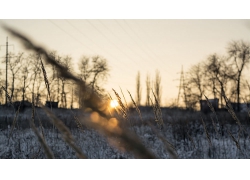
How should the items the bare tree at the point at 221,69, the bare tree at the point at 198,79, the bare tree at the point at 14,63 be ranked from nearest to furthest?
1. the bare tree at the point at 14,63
2. the bare tree at the point at 221,69
3. the bare tree at the point at 198,79

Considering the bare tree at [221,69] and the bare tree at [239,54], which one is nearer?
the bare tree at [239,54]

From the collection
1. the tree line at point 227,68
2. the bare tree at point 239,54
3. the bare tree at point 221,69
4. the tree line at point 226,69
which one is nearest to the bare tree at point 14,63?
the tree line at point 226,69

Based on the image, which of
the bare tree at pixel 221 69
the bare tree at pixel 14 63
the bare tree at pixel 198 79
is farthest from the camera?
the bare tree at pixel 198 79

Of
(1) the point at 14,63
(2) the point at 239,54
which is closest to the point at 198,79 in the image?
(2) the point at 239,54

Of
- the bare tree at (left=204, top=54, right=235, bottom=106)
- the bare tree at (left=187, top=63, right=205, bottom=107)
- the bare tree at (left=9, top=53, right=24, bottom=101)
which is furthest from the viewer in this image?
the bare tree at (left=187, top=63, right=205, bottom=107)

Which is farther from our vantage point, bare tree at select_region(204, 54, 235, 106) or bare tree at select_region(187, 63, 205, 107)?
bare tree at select_region(187, 63, 205, 107)

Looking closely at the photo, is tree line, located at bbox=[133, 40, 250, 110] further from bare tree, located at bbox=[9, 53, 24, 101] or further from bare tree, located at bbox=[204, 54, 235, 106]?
bare tree, located at bbox=[9, 53, 24, 101]

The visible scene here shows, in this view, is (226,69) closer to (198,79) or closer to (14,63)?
(198,79)

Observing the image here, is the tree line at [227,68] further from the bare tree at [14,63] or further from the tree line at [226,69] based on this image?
the bare tree at [14,63]

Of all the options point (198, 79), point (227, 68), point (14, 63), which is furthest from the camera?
point (198, 79)

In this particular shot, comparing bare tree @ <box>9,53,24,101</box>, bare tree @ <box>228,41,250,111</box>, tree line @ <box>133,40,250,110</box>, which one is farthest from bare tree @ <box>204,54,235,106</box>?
bare tree @ <box>9,53,24,101</box>

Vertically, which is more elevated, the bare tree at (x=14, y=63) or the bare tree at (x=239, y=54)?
the bare tree at (x=239, y=54)

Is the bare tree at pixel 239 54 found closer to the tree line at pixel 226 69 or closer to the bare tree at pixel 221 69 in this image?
the tree line at pixel 226 69
